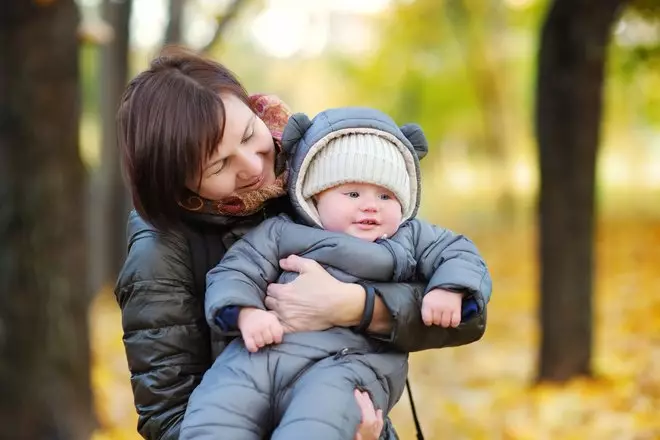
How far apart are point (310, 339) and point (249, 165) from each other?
41 centimetres

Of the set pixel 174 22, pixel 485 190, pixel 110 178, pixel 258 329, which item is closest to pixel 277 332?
pixel 258 329

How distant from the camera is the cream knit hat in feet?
6.53

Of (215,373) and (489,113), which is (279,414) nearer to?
(215,373)

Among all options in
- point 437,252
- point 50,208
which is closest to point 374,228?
point 437,252

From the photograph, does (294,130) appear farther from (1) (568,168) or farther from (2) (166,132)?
(1) (568,168)

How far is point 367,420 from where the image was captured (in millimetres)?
1830

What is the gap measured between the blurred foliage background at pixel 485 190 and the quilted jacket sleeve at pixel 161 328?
24.8 inches

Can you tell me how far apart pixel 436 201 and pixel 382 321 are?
2320 cm

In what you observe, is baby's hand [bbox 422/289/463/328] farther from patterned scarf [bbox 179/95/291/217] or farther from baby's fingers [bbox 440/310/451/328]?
patterned scarf [bbox 179/95/291/217]

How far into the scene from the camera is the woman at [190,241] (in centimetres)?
189

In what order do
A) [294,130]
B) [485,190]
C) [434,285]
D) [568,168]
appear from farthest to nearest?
[485,190], [568,168], [294,130], [434,285]

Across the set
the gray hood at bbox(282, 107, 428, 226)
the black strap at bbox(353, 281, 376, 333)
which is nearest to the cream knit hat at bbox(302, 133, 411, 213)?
the gray hood at bbox(282, 107, 428, 226)

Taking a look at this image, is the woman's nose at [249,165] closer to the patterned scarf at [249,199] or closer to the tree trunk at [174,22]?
the patterned scarf at [249,199]

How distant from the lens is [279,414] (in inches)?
72.7
